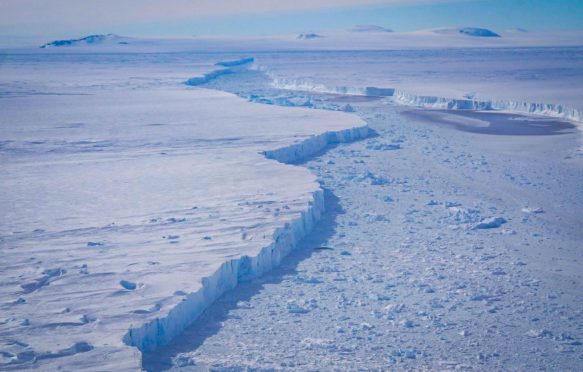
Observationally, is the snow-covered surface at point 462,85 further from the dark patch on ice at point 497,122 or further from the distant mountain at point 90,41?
the distant mountain at point 90,41

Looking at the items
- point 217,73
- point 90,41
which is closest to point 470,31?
point 90,41

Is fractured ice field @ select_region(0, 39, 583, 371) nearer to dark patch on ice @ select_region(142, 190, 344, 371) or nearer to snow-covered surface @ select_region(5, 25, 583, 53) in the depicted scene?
dark patch on ice @ select_region(142, 190, 344, 371)

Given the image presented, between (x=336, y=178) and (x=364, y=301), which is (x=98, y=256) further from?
(x=336, y=178)

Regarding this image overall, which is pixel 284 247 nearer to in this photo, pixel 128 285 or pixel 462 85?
pixel 128 285

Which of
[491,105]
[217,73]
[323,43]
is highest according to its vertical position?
[323,43]

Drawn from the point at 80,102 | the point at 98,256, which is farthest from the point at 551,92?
the point at 98,256

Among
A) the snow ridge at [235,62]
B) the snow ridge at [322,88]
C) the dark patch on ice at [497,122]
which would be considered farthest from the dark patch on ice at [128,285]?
the snow ridge at [235,62]
